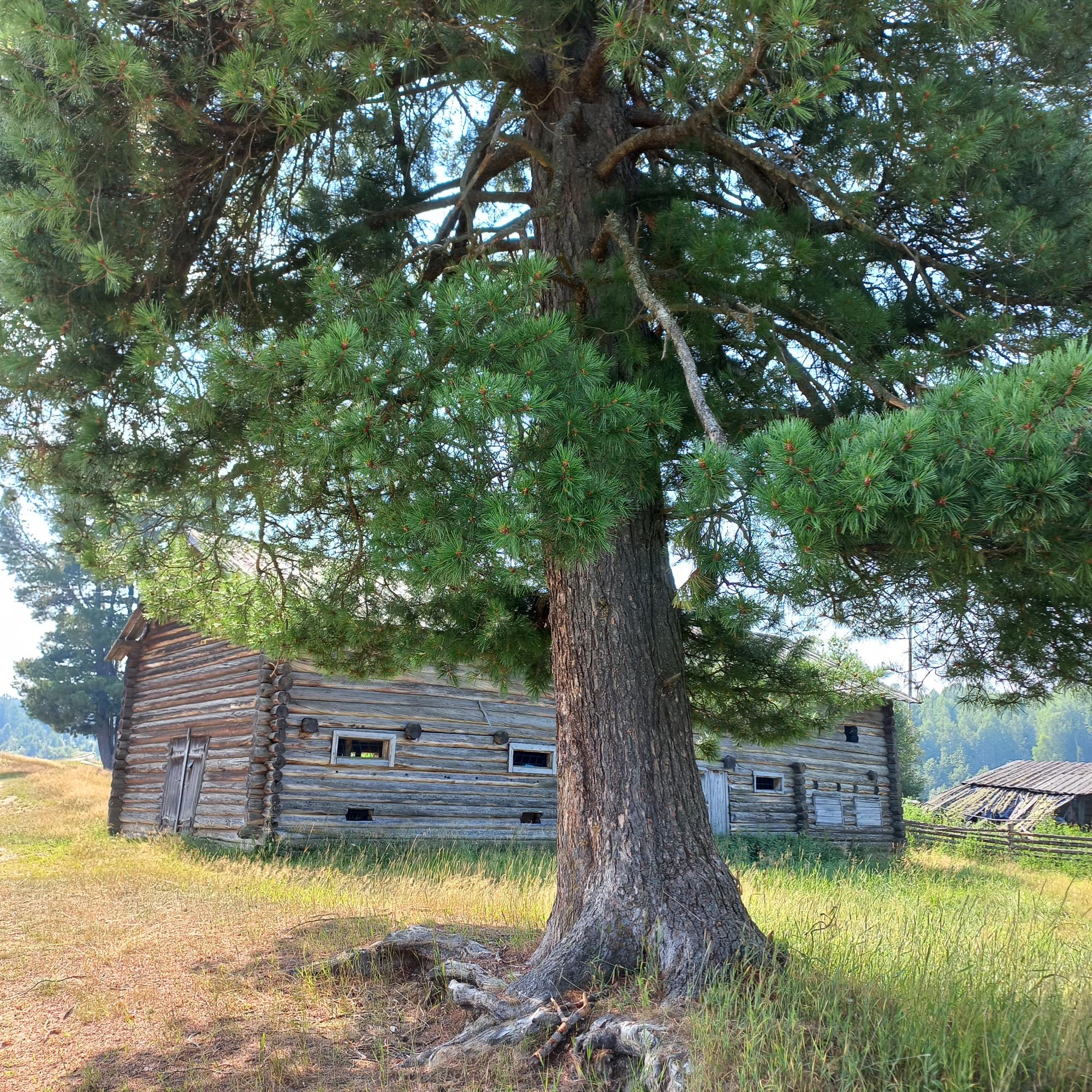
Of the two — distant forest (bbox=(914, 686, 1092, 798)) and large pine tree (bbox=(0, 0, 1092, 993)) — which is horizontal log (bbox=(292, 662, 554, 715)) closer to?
large pine tree (bbox=(0, 0, 1092, 993))

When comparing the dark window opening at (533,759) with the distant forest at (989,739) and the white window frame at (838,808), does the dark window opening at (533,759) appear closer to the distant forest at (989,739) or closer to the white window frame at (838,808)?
the white window frame at (838,808)

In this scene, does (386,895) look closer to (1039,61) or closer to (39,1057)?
(39,1057)

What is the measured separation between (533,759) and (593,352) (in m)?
12.2

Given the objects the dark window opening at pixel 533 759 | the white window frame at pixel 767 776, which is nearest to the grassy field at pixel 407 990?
the dark window opening at pixel 533 759

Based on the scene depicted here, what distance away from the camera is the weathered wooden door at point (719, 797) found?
18172mm

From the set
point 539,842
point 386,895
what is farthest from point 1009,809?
point 386,895

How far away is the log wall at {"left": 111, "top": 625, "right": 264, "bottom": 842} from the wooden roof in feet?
101

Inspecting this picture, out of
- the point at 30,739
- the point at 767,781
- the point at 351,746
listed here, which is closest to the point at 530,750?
the point at 351,746

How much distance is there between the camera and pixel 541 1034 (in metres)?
4.06

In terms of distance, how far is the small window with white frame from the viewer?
746 inches

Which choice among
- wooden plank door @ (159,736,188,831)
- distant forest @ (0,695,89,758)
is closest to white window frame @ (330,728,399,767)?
wooden plank door @ (159,736,188,831)

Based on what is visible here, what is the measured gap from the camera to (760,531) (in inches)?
155

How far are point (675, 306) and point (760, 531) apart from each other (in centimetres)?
179

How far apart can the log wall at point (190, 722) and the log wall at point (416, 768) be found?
2.43 ft
